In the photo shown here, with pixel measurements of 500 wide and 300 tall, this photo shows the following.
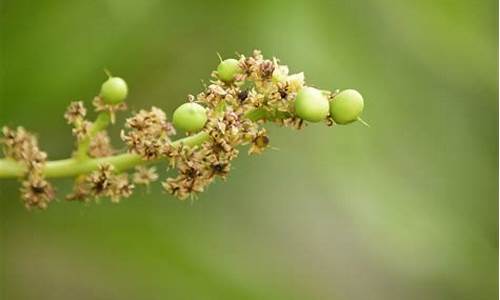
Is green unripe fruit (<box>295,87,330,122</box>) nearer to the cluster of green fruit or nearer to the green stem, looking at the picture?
the cluster of green fruit

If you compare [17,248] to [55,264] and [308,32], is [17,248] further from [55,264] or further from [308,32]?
[308,32]

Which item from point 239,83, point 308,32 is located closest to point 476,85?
point 308,32

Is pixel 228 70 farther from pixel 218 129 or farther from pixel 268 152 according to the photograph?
pixel 268 152

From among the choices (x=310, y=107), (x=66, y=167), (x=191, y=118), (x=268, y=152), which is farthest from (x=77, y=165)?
(x=268, y=152)

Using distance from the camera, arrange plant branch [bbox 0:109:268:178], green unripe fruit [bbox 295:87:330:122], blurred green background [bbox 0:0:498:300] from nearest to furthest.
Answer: green unripe fruit [bbox 295:87:330:122], plant branch [bbox 0:109:268:178], blurred green background [bbox 0:0:498:300]

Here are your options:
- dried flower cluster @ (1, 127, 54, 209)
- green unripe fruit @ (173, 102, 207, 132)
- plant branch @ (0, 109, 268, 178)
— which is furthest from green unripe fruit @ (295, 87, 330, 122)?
dried flower cluster @ (1, 127, 54, 209)

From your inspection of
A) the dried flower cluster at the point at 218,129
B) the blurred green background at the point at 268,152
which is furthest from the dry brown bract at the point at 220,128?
the blurred green background at the point at 268,152

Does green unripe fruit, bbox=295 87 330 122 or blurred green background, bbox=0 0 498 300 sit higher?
blurred green background, bbox=0 0 498 300

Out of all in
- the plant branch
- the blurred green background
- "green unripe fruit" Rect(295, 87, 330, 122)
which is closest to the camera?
"green unripe fruit" Rect(295, 87, 330, 122)
